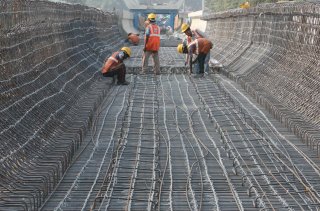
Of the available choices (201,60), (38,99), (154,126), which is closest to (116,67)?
(201,60)

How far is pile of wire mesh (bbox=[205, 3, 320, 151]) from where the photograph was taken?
907 cm

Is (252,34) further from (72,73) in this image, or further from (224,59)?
(72,73)

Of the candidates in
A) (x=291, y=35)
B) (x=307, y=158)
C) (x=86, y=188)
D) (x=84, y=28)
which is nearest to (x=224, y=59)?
(x=84, y=28)

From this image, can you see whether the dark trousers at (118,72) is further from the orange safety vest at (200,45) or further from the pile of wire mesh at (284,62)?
the pile of wire mesh at (284,62)

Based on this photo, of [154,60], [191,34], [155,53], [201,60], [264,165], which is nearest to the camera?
[264,165]

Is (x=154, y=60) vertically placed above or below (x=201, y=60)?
below

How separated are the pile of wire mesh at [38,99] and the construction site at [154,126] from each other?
2cm

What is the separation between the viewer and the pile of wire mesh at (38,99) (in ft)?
19.7

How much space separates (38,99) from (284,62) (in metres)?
5.41

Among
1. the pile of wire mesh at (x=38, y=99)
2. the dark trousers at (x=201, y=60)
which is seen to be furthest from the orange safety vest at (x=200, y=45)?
the pile of wire mesh at (x=38, y=99)

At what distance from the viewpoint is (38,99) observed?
8438 millimetres

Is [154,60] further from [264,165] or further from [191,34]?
[264,165]

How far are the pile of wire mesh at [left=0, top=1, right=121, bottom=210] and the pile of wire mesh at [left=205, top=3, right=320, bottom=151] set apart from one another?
10.1ft

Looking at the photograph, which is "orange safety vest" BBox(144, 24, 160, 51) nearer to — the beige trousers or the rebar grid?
the beige trousers
